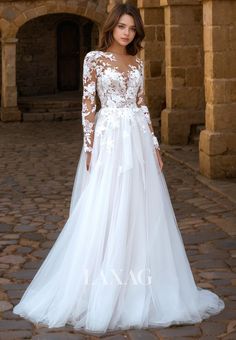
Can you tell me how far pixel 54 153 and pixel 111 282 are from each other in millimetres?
8558

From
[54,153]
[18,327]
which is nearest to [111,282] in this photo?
[18,327]

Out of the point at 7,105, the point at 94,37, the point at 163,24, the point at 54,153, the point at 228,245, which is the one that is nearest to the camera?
the point at 228,245

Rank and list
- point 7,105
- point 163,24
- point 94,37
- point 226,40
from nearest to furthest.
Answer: point 226,40 < point 163,24 < point 7,105 < point 94,37

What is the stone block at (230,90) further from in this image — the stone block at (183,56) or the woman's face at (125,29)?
the woman's face at (125,29)

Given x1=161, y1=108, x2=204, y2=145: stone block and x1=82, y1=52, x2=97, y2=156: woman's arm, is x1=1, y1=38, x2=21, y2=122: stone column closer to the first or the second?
x1=161, y1=108, x2=204, y2=145: stone block

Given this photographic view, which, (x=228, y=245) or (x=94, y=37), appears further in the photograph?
(x=94, y=37)

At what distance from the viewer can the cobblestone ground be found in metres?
4.27

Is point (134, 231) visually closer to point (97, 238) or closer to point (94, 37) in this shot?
point (97, 238)

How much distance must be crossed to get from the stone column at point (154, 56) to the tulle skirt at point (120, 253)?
904cm

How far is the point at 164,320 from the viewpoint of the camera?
4266 millimetres

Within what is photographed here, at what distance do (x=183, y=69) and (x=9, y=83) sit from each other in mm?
7727

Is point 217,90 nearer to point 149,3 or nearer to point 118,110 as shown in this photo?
point 149,3

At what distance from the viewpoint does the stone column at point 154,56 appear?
13.5 m

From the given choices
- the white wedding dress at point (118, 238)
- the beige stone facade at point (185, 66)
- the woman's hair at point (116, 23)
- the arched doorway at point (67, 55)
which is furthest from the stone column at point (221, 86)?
the arched doorway at point (67, 55)
